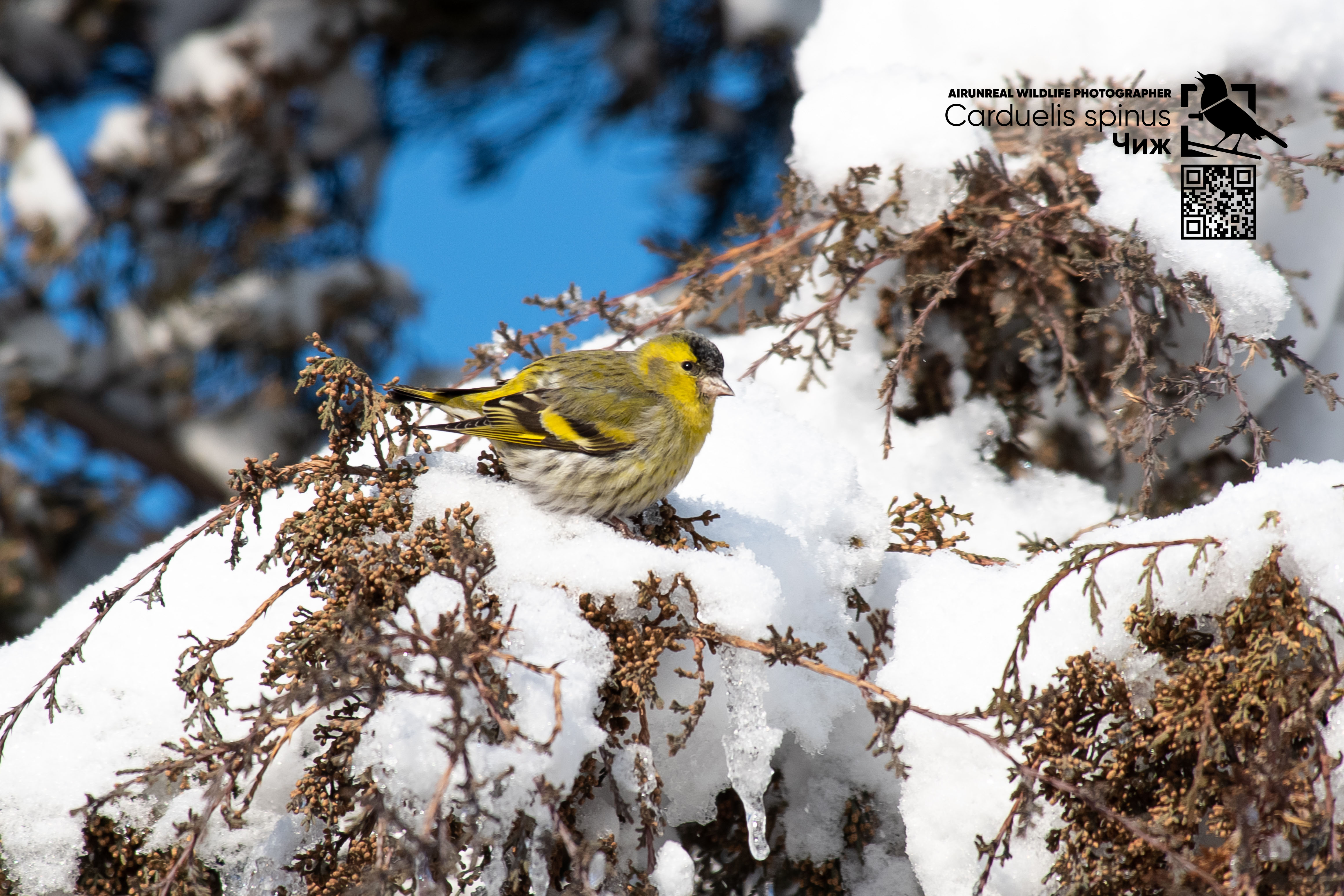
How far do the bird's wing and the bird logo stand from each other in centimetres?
185

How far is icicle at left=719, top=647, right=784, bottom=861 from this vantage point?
6.43 ft

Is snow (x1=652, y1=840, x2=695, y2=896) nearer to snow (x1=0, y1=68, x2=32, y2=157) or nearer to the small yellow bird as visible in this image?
the small yellow bird

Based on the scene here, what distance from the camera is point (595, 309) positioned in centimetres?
298

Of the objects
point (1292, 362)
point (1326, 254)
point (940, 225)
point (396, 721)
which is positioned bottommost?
point (396, 721)

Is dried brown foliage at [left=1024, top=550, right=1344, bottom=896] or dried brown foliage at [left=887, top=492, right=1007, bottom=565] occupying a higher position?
dried brown foliage at [left=887, top=492, right=1007, bottom=565]

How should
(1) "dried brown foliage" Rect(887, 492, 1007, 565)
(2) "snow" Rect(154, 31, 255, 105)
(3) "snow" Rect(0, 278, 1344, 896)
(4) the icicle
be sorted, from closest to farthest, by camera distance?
(3) "snow" Rect(0, 278, 1344, 896)
(4) the icicle
(1) "dried brown foliage" Rect(887, 492, 1007, 565)
(2) "snow" Rect(154, 31, 255, 105)

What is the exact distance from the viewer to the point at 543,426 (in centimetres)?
272

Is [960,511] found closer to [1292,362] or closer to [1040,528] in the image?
[1040,528]

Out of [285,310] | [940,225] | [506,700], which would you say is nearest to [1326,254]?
[940,225]

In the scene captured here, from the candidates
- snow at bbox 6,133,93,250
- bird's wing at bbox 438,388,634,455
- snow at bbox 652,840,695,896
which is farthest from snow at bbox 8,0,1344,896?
snow at bbox 6,133,93,250

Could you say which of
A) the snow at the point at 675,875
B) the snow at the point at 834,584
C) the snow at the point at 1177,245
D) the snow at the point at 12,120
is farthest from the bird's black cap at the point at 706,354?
the snow at the point at 12,120

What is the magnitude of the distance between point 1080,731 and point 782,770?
0.73m

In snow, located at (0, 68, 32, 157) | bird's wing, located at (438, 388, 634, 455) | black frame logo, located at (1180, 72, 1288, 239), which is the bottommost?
bird's wing, located at (438, 388, 634, 455)

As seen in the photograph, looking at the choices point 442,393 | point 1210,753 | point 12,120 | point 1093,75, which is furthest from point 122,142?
point 1210,753
